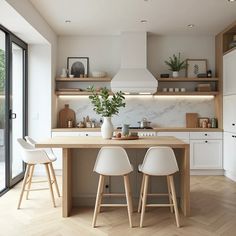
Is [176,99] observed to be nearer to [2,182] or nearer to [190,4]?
[190,4]

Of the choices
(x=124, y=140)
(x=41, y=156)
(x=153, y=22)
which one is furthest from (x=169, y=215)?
(x=153, y=22)

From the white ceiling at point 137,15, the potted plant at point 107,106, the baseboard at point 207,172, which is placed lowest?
the baseboard at point 207,172

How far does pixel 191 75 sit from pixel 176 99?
567mm

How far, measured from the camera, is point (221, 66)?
17.2 ft

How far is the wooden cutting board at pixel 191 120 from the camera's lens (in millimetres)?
5566

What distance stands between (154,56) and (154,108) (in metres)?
1.07

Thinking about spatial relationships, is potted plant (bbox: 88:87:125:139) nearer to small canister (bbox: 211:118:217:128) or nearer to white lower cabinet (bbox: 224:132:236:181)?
white lower cabinet (bbox: 224:132:236:181)

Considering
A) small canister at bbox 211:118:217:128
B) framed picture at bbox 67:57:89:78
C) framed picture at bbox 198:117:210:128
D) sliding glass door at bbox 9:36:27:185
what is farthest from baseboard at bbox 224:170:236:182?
sliding glass door at bbox 9:36:27:185

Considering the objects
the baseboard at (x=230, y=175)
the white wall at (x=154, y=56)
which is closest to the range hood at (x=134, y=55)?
the white wall at (x=154, y=56)

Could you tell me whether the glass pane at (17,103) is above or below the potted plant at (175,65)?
below

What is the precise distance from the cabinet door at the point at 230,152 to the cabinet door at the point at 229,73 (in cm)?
79

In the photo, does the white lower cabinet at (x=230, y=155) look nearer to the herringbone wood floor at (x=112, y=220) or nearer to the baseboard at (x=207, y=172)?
the baseboard at (x=207, y=172)

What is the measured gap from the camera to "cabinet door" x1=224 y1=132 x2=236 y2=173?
4.68 meters

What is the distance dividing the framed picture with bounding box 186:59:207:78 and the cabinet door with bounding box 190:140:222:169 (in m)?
1.41
